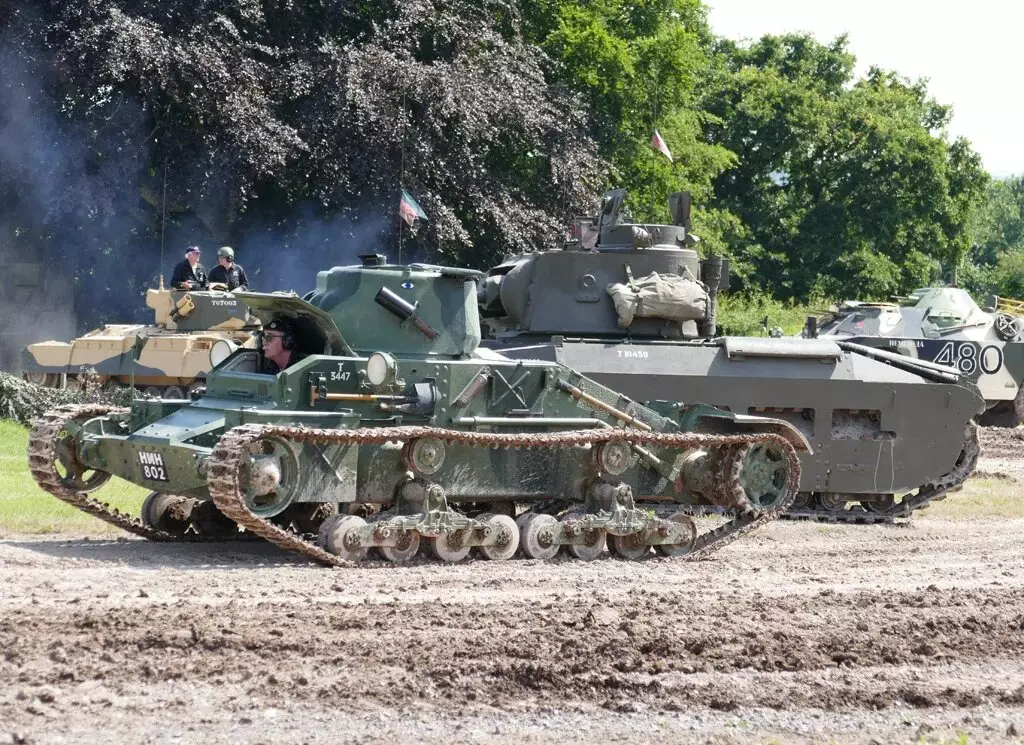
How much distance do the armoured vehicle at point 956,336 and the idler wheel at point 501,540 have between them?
1241cm

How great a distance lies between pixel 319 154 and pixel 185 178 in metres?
2.21

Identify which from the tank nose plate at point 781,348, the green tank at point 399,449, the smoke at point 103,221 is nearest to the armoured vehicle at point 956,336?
the tank nose plate at point 781,348

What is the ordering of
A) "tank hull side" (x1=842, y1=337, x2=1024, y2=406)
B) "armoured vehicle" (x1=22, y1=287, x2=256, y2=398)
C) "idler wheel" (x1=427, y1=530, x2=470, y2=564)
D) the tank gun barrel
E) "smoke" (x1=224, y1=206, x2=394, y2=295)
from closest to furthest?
"idler wheel" (x1=427, y1=530, x2=470, y2=564), the tank gun barrel, "armoured vehicle" (x1=22, y1=287, x2=256, y2=398), "tank hull side" (x1=842, y1=337, x2=1024, y2=406), "smoke" (x1=224, y1=206, x2=394, y2=295)

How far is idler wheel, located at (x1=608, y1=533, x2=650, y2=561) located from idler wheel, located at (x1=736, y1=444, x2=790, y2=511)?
125cm

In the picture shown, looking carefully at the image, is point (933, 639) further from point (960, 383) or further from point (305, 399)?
point (960, 383)

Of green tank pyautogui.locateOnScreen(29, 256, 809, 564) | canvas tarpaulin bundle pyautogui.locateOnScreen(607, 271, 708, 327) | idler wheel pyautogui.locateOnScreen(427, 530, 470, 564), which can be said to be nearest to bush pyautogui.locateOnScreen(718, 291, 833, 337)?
canvas tarpaulin bundle pyautogui.locateOnScreen(607, 271, 708, 327)

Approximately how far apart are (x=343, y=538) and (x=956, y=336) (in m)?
16.5

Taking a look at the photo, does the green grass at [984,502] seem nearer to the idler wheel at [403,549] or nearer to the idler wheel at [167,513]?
the idler wheel at [403,549]

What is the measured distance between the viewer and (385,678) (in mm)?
8008

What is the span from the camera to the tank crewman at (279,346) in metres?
13.0

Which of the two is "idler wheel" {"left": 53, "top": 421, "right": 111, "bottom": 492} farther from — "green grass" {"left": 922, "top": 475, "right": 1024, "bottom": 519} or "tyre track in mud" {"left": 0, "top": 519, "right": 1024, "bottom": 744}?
"green grass" {"left": 922, "top": 475, "right": 1024, "bottom": 519}

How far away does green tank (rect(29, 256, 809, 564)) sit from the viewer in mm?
11945

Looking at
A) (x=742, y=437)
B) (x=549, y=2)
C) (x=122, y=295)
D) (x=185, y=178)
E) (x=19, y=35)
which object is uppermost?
(x=549, y=2)

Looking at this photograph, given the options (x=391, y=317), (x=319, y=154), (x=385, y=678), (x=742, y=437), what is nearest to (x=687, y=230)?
(x=742, y=437)
